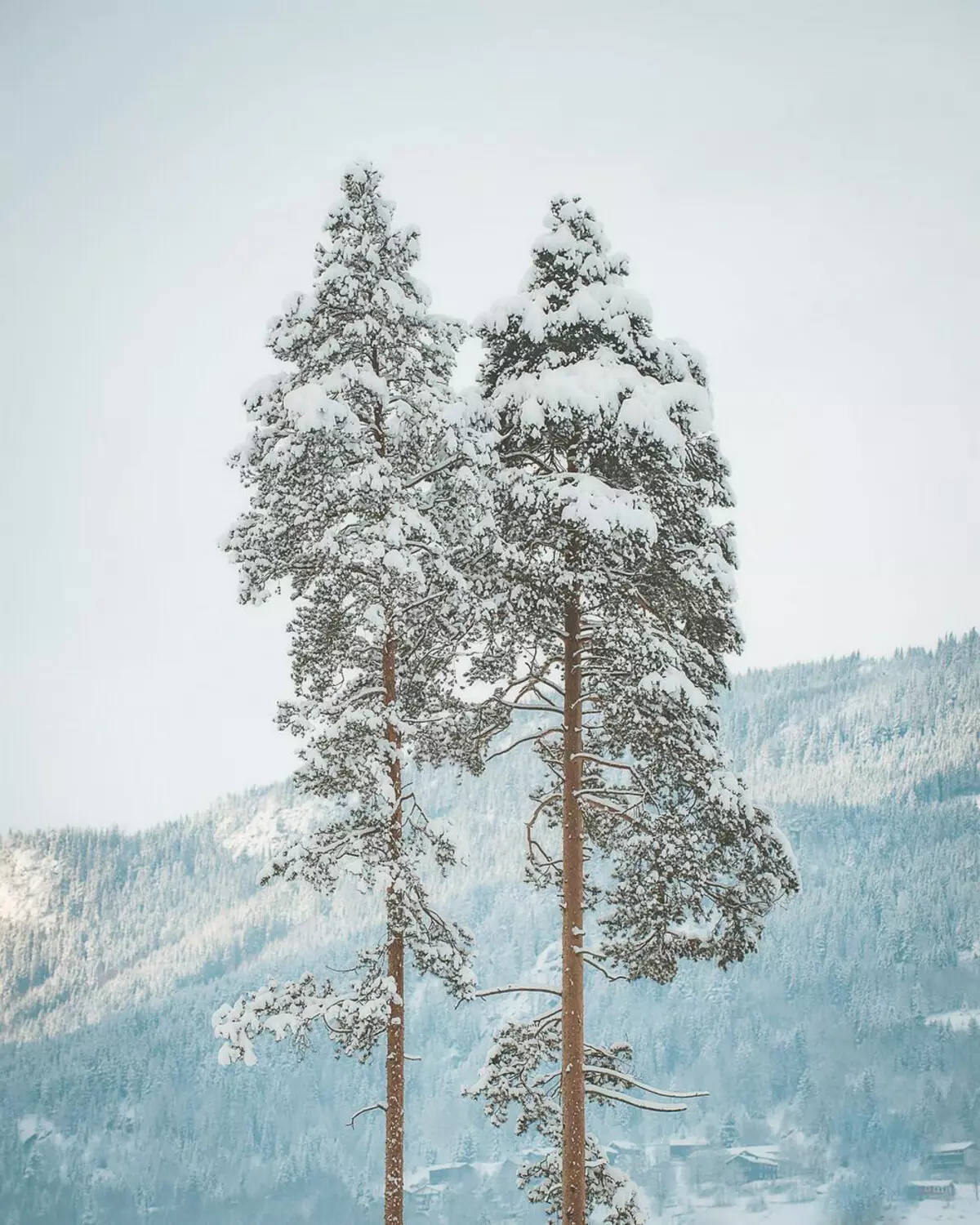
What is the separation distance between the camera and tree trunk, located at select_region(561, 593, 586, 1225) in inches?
506

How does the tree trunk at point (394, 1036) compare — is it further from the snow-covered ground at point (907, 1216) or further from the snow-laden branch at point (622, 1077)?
the snow-covered ground at point (907, 1216)

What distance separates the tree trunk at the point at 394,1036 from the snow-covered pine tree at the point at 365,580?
0.03 m

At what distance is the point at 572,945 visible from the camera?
1304 cm

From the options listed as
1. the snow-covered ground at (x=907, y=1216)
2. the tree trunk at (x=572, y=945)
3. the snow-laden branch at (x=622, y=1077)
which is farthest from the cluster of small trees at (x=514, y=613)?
the snow-covered ground at (x=907, y=1216)

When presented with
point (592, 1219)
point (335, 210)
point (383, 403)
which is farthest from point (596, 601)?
point (592, 1219)

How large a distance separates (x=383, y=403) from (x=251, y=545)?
2.37m

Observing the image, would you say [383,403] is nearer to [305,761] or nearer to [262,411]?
[262,411]

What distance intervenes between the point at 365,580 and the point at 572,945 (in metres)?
4.85

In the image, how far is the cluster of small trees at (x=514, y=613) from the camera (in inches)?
509

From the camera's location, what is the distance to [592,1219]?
14.1 metres

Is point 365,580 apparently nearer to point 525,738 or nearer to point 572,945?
point 525,738

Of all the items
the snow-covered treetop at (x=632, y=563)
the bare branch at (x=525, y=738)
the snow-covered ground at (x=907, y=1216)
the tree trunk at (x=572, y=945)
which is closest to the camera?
the snow-covered treetop at (x=632, y=563)

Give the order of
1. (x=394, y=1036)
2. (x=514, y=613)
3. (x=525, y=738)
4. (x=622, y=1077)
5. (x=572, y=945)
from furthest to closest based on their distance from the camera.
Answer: (x=525, y=738) → (x=394, y=1036) → (x=622, y=1077) → (x=514, y=613) → (x=572, y=945)

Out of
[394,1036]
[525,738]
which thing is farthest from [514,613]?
[394,1036]
